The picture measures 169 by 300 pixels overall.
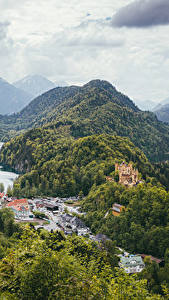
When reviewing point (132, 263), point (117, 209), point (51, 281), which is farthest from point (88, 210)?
point (51, 281)

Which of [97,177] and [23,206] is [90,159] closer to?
[97,177]

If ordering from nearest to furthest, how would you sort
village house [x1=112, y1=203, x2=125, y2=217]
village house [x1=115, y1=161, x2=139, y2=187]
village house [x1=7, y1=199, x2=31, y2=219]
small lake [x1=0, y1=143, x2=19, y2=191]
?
village house [x1=112, y1=203, x2=125, y2=217], village house [x1=7, y1=199, x2=31, y2=219], village house [x1=115, y1=161, x2=139, y2=187], small lake [x1=0, y1=143, x2=19, y2=191]

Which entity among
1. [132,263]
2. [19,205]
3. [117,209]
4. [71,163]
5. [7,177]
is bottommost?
[132,263]

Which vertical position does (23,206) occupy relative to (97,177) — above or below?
below

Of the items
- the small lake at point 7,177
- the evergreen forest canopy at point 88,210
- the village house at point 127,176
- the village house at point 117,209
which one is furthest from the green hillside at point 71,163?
the village house at point 117,209

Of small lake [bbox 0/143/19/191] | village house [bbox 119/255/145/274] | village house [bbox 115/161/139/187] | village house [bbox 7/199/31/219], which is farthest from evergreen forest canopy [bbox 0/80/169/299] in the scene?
village house [bbox 7/199/31/219]

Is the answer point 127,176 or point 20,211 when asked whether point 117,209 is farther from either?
point 20,211

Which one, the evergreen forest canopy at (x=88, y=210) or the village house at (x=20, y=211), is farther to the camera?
the village house at (x=20, y=211)

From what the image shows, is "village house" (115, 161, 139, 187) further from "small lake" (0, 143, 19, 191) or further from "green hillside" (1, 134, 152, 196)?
"small lake" (0, 143, 19, 191)

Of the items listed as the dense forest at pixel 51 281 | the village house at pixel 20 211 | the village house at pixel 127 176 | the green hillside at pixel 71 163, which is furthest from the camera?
the green hillside at pixel 71 163

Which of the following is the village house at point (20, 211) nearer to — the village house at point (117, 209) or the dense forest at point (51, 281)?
the village house at point (117, 209)

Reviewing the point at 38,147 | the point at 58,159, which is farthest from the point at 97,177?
the point at 38,147
